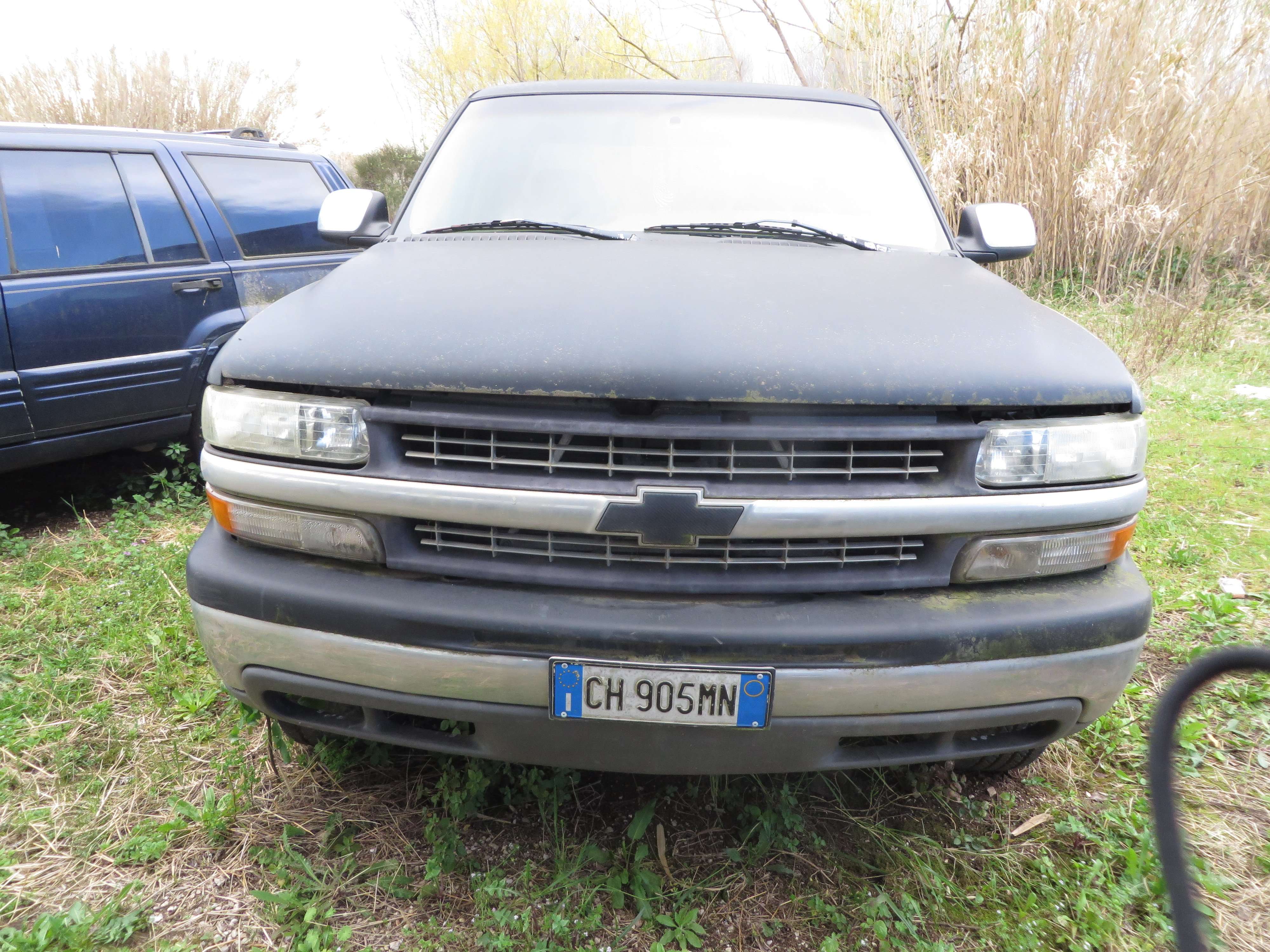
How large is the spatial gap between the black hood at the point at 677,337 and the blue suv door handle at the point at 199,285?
2.55 meters

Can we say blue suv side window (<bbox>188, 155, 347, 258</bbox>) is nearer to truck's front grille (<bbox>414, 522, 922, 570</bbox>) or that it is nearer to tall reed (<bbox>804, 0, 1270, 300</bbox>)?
truck's front grille (<bbox>414, 522, 922, 570</bbox>)

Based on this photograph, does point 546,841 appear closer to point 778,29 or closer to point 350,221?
point 350,221

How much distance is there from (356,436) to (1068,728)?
1557mm

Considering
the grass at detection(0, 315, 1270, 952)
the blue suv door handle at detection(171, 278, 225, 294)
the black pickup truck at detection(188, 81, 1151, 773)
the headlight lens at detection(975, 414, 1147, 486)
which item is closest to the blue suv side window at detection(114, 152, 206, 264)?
the blue suv door handle at detection(171, 278, 225, 294)

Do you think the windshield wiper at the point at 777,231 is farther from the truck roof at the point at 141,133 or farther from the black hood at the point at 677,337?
the truck roof at the point at 141,133

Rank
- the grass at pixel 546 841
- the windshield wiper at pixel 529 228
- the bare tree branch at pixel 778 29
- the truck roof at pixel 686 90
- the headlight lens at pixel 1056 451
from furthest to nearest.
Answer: the bare tree branch at pixel 778 29 → the truck roof at pixel 686 90 → the windshield wiper at pixel 529 228 → the grass at pixel 546 841 → the headlight lens at pixel 1056 451

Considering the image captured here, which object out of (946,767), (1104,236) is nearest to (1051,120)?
(1104,236)

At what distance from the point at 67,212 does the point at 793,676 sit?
404cm

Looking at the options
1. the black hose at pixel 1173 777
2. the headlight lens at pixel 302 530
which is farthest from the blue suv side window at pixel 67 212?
the black hose at pixel 1173 777

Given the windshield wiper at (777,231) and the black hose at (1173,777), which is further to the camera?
the windshield wiper at (777,231)

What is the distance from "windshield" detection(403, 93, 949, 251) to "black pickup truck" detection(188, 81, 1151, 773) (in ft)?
2.59

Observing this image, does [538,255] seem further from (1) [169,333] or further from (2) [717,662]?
(1) [169,333]

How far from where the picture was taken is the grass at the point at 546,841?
1.70 m

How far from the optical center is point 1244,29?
754cm
